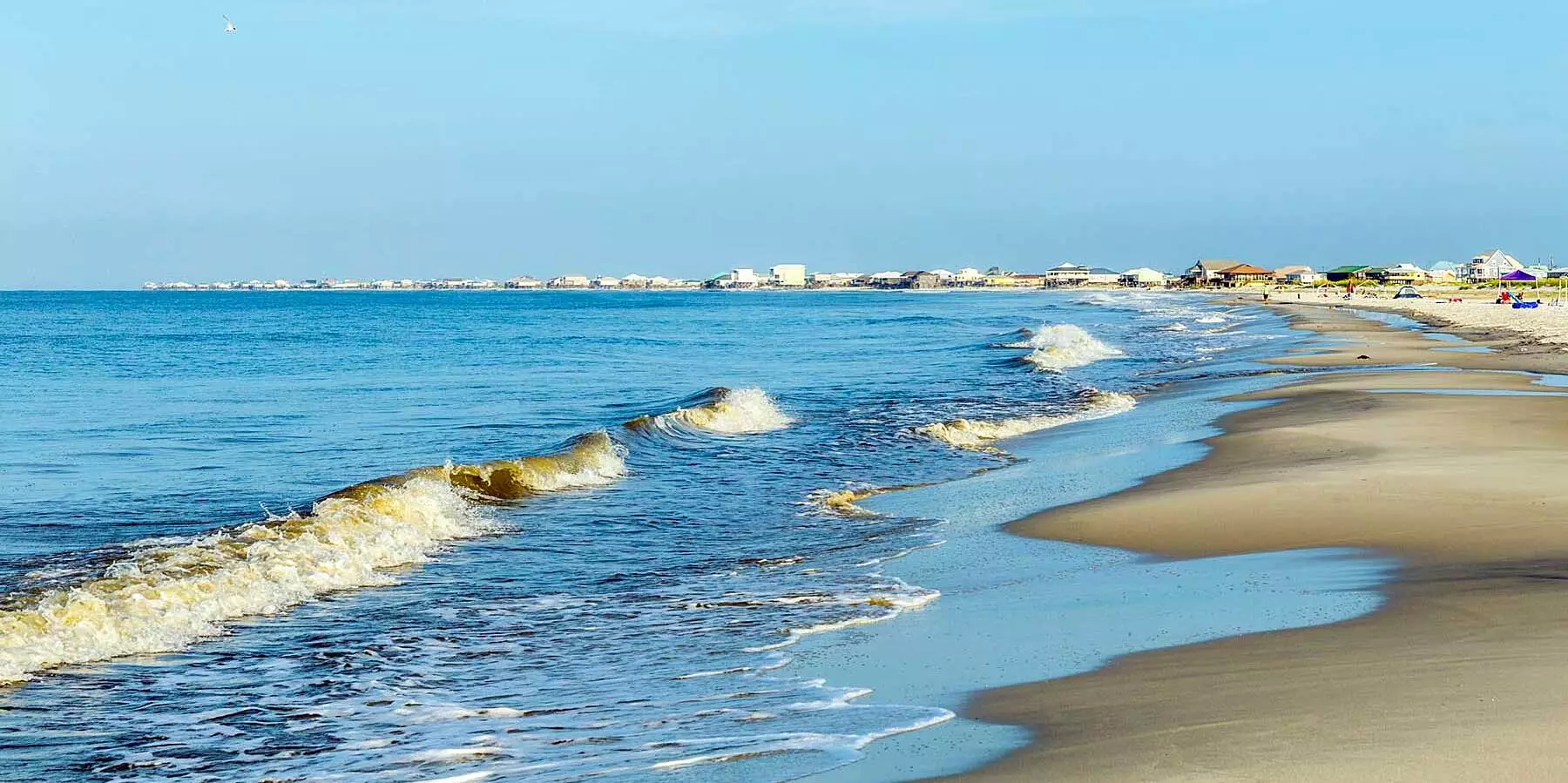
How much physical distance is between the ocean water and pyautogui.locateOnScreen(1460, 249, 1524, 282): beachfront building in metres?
81.5

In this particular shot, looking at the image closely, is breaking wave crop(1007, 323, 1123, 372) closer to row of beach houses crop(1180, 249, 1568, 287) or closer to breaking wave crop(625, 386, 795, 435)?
breaking wave crop(625, 386, 795, 435)

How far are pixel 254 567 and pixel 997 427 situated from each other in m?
13.8

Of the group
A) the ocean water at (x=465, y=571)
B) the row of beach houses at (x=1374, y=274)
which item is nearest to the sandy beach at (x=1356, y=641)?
the ocean water at (x=465, y=571)

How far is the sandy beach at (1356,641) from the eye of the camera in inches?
197

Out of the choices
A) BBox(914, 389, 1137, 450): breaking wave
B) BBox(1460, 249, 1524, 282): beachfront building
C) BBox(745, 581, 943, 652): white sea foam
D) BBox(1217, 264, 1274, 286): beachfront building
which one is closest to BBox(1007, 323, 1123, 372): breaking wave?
BBox(914, 389, 1137, 450): breaking wave

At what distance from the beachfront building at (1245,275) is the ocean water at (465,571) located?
15764cm

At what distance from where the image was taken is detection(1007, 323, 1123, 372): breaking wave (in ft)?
132

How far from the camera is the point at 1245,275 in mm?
179625

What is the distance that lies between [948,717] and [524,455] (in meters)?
13.5

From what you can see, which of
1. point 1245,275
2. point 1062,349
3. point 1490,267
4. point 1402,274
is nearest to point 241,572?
point 1062,349

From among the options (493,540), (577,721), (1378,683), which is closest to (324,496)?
(493,540)

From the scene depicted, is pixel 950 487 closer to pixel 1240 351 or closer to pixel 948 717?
pixel 948 717

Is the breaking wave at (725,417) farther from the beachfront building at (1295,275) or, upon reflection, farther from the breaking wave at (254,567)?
the beachfront building at (1295,275)

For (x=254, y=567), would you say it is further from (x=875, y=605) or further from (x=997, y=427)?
(x=997, y=427)
